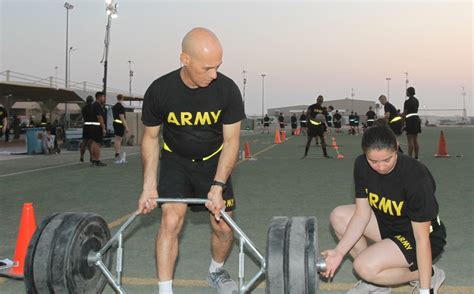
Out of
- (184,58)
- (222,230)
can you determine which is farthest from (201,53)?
(222,230)

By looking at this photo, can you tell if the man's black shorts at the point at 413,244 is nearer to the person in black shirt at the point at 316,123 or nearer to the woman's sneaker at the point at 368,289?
the woman's sneaker at the point at 368,289

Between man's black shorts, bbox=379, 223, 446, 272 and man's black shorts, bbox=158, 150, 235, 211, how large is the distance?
125cm

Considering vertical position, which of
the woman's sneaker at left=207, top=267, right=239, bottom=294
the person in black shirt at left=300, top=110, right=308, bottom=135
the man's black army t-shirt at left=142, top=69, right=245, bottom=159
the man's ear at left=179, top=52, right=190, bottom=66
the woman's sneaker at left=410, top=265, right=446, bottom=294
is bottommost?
the woman's sneaker at left=207, top=267, right=239, bottom=294

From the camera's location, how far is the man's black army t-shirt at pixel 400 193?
3273 mm

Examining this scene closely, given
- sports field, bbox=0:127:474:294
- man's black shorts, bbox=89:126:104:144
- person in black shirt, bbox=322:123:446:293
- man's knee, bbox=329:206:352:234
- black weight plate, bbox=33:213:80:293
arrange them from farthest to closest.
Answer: man's black shorts, bbox=89:126:104:144 → sports field, bbox=0:127:474:294 → man's knee, bbox=329:206:352:234 → person in black shirt, bbox=322:123:446:293 → black weight plate, bbox=33:213:80:293

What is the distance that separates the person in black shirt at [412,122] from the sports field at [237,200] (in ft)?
2.42

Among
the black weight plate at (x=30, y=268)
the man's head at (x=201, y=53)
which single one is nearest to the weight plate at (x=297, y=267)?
the man's head at (x=201, y=53)

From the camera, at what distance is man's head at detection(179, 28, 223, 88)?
3232mm

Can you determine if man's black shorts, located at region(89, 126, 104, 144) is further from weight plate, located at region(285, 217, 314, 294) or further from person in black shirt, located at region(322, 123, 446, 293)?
weight plate, located at region(285, 217, 314, 294)

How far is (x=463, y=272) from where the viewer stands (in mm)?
4207

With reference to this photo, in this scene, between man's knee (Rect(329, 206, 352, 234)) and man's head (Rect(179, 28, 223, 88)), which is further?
man's knee (Rect(329, 206, 352, 234))

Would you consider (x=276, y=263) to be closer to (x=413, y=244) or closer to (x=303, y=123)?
(x=413, y=244)

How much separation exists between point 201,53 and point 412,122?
11540mm

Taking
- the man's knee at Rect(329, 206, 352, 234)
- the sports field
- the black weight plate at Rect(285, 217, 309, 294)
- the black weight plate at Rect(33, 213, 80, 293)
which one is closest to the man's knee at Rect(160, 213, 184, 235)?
the sports field
